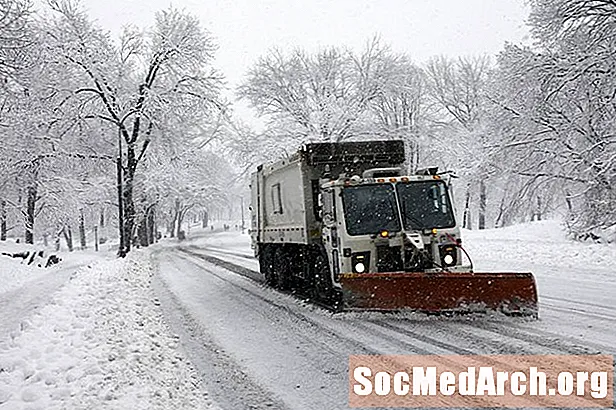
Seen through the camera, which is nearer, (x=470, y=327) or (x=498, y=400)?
(x=498, y=400)

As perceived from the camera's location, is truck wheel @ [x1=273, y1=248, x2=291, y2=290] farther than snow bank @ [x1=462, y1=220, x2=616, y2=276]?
No

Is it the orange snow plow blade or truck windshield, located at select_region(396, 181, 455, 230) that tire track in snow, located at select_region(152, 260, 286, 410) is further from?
truck windshield, located at select_region(396, 181, 455, 230)

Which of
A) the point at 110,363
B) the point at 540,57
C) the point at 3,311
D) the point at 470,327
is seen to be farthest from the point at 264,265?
the point at 540,57

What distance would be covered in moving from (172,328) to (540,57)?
17.2 m

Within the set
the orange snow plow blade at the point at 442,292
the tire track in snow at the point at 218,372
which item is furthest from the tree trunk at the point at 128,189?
the orange snow plow blade at the point at 442,292

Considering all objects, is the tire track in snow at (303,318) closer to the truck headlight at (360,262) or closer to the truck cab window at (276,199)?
the truck headlight at (360,262)

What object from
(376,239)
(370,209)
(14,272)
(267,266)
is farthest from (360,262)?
(14,272)

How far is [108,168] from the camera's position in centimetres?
4025

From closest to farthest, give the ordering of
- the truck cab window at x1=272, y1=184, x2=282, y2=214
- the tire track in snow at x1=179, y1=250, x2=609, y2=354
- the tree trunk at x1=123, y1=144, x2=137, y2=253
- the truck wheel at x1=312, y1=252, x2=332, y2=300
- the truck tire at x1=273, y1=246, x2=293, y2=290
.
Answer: the tire track in snow at x1=179, y1=250, x2=609, y2=354, the truck wheel at x1=312, y1=252, x2=332, y2=300, the truck tire at x1=273, y1=246, x2=293, y2=290, the truck cab window at x1=272, y1=184, x2=282, y2=214, the tree trunk at x1=123, y1=144, x2=137, y2=253

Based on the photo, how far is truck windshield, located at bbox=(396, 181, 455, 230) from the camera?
479 inches

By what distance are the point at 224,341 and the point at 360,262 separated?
9.81ft

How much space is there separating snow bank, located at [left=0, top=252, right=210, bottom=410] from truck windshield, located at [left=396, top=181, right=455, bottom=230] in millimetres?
4679

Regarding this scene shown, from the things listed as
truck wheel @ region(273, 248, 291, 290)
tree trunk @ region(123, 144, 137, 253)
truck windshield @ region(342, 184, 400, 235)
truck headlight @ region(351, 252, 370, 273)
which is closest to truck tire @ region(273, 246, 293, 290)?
truck wheel @ region(273, 248, 291, 290)

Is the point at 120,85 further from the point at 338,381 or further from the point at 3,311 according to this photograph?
the point at 338,381
